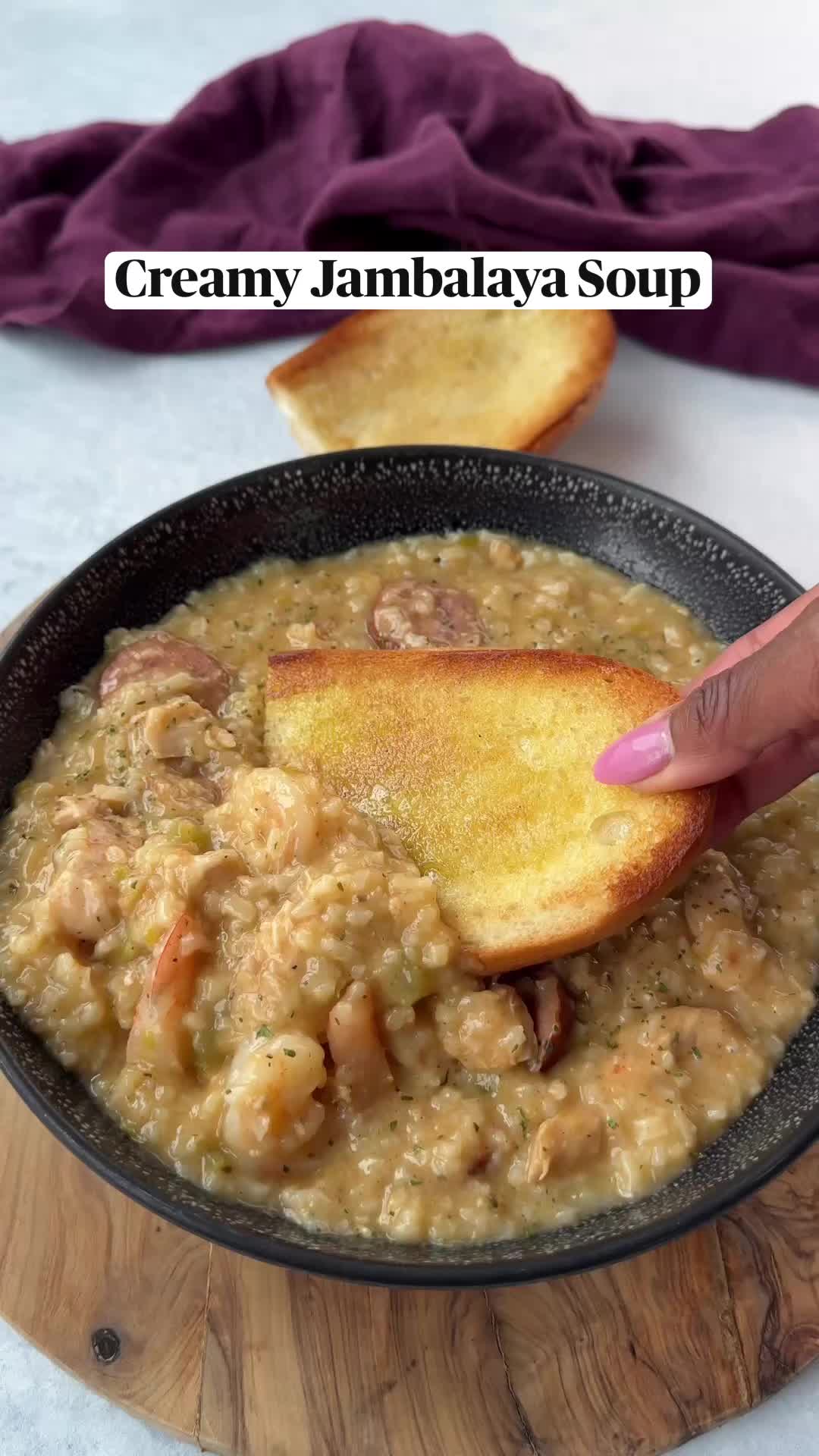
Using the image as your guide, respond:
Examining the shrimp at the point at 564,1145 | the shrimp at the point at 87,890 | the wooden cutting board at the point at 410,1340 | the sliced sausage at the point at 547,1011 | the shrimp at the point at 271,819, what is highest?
the shrimp at the point at 271,819

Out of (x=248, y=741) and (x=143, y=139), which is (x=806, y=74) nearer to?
(x=143, y=139)

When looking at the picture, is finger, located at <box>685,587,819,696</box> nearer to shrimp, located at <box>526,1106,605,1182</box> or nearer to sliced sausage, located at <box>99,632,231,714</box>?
shrimp, located at <box>526,1106,605,1182</box>

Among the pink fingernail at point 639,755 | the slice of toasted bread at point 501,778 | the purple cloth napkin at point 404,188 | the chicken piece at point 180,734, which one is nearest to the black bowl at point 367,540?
the chicken piece at point 180,734

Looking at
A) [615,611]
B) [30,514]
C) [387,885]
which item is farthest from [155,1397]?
[30,514]

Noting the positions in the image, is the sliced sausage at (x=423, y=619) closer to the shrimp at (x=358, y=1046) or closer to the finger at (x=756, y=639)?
the finger at (x=756, y=639)

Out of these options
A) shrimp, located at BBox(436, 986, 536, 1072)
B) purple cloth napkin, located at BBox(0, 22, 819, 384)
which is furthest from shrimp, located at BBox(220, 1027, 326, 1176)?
purple cloth napkin, located at BBox(0, 22, 819, 384)

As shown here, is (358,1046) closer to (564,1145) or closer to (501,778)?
(564,1145)

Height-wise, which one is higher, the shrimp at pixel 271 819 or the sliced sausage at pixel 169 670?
the shrimp at pixel 271 819
